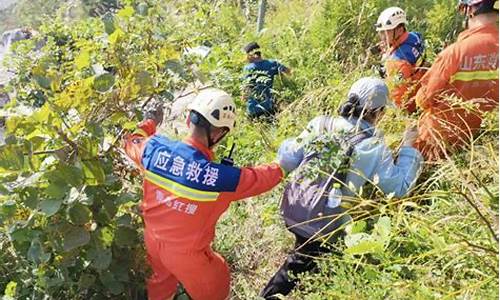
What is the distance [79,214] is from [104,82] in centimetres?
68

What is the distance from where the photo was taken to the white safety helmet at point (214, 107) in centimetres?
278

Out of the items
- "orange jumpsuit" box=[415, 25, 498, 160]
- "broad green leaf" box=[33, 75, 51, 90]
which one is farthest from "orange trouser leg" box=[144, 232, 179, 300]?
"orange jumpsuit" box=[415, 25, 498, 160]

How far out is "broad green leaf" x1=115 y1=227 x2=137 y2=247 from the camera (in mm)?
3018

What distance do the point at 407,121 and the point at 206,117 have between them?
49.7 inches

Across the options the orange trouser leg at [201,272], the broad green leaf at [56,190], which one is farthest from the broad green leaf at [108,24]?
the orange trouser leg at [201,272]

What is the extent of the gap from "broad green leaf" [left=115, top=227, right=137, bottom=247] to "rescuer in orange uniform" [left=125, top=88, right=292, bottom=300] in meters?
0.08

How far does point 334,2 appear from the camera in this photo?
5.79 meters

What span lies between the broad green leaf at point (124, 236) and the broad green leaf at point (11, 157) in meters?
0.65

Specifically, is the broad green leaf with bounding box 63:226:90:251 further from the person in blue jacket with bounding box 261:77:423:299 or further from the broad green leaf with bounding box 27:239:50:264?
the person in blue jacket with bounding box 261:77:423:299

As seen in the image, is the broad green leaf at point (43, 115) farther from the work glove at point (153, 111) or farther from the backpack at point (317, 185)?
the backpack at point (317, 185)

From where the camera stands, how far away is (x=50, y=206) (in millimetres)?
2695

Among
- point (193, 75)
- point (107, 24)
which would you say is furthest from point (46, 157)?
point (193, 75)

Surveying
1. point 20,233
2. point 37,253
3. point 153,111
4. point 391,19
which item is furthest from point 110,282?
point 391,19

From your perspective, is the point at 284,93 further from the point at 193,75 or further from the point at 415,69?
the point at 193,75
